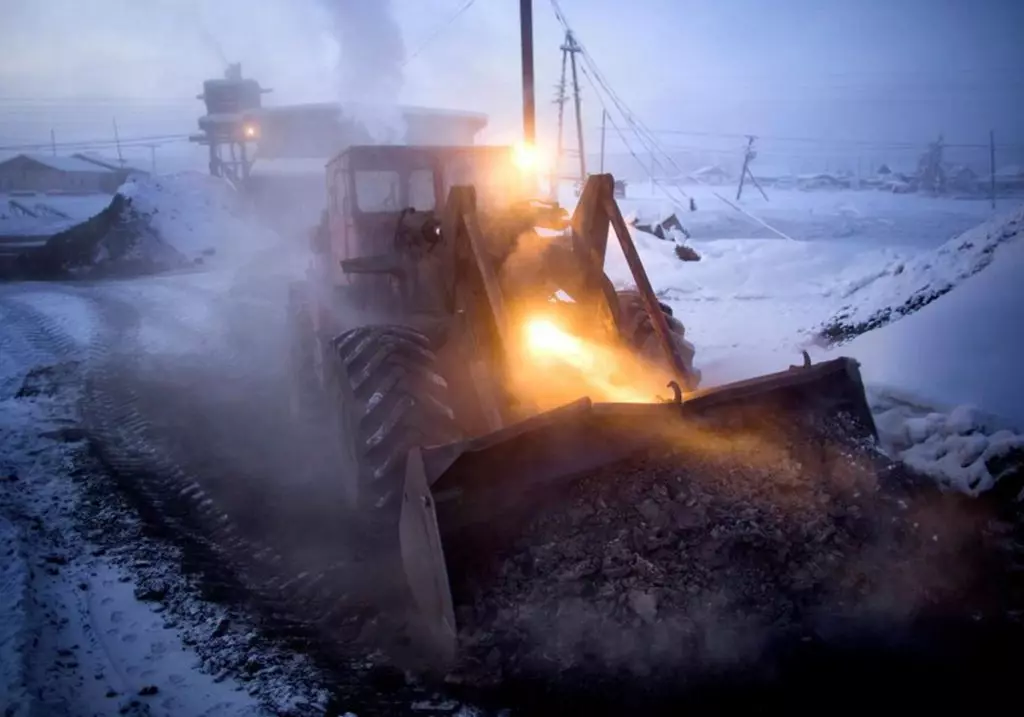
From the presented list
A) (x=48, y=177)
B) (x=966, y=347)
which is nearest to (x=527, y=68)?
(x=966, y=347)

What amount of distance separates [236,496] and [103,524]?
967mm

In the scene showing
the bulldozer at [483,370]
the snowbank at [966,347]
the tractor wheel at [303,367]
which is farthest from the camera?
the tractor wheel at [303,367]

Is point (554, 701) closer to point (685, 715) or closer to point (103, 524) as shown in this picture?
point (685, 715)

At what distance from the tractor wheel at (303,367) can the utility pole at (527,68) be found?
9547mm

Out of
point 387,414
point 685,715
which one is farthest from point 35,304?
point 685,715

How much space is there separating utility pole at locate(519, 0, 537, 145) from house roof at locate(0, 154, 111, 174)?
5290 centimetres

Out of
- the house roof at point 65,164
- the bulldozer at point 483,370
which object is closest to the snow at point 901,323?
the bulldozer at point 483,370

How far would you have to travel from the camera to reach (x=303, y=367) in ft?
25.5

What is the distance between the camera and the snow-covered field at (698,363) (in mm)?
3584

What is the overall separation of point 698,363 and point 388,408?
18.8ft

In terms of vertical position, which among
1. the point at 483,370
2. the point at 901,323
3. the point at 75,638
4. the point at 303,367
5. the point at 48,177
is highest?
the point at 48,177

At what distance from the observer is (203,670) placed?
3.56 meters

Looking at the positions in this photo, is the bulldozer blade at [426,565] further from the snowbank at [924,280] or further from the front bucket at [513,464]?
the snowbank at [924,280]

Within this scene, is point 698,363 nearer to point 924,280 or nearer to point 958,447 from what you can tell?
point 924,280
